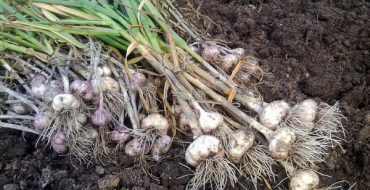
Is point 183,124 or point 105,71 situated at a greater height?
point 105,71

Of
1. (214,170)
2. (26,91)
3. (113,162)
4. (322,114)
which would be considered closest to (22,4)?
(26,91)

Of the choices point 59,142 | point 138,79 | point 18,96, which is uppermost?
point 138,79

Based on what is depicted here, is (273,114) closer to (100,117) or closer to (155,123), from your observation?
(155,123)

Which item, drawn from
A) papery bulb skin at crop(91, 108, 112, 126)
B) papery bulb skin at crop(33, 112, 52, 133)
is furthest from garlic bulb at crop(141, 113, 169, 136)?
papery bulb skin at crop(33, 112, 52, 133)

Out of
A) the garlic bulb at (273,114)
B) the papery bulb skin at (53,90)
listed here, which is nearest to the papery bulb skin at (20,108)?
the papery bulb skin at (53,90)

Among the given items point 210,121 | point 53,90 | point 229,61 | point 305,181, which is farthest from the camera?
point 229,61

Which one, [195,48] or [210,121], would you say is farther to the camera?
[195,48]

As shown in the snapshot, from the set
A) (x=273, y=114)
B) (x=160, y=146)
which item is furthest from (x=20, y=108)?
(x=273, y=114)

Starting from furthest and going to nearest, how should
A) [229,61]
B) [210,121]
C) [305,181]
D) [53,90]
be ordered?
[229,61]
[53,90]
[210,121]
[305,181]
